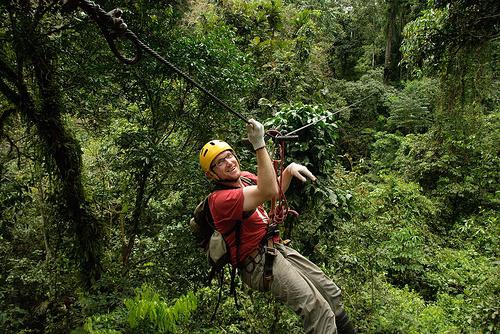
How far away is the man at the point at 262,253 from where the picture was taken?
251 cm

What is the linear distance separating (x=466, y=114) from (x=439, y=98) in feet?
1.87

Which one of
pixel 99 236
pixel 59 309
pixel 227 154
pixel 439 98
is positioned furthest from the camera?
pixel 439 98

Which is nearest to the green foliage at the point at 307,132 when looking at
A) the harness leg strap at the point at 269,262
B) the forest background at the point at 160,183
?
the forest background at the point at 160,183

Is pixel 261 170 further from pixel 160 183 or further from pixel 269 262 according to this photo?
pixel 160 183

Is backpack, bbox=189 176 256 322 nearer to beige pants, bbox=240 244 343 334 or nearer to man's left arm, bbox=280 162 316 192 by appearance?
beige pants, bbox=240 244 343 334

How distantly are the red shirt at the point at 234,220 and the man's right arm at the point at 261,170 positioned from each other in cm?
14

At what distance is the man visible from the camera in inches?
98.7

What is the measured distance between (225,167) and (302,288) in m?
0.99

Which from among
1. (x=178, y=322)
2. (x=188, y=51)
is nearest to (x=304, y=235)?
(x=178, y=322)

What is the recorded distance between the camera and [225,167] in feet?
8.89

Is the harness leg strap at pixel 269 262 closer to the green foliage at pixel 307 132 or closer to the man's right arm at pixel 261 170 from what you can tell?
the man's right arm at pixel 261 170

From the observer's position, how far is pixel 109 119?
16.5ft

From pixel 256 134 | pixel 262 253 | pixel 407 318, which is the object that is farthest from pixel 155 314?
pixel 407 318

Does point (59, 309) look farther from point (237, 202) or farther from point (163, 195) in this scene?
point (237, 202)
